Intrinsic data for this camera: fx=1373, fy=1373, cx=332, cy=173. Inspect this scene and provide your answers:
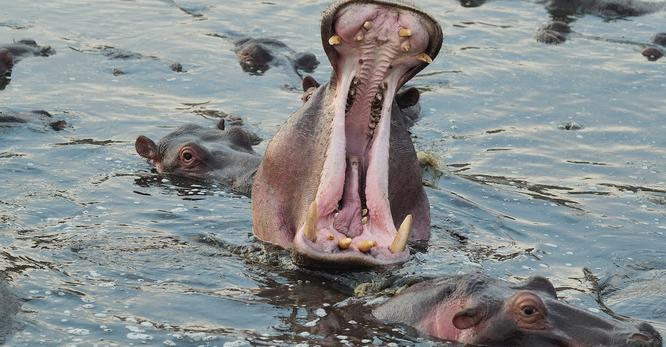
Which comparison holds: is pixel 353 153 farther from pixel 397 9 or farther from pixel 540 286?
pixel 540 286

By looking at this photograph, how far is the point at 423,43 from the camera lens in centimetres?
788

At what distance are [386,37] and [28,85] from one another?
7309mm

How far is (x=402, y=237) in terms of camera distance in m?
7.89

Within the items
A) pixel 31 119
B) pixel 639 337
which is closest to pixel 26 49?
pixel 31 119

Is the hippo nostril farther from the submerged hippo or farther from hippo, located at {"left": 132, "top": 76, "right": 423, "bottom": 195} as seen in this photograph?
the submerged hippo

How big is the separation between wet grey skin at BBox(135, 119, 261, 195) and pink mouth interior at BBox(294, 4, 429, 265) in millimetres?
2822

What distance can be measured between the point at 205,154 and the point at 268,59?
413 centimetres

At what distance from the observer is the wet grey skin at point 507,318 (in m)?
6.70

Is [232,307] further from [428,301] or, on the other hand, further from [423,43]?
[423,43]

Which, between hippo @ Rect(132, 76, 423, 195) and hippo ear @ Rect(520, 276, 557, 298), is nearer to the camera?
hippo ear @ Rect(520, 276, 557, 298)

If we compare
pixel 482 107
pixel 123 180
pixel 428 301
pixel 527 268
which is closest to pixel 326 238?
pixel 428 301

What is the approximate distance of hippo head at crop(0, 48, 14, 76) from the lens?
572 inches

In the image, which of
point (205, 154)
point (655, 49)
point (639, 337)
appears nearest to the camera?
point (639, 337)

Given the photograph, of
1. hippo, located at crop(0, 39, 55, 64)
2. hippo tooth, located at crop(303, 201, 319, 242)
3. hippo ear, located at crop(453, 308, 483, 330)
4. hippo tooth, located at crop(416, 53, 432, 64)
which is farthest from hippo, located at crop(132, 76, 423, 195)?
hippo ear, located at crop(453, 308, 483, 330)
